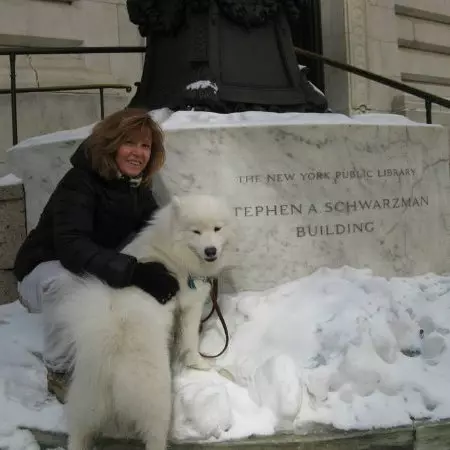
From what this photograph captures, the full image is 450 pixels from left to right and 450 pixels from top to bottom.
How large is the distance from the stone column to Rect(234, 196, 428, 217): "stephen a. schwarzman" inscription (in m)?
1.84

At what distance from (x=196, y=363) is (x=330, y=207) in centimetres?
162

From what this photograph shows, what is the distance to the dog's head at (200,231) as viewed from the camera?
11.5 ft

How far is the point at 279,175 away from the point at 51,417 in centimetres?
214

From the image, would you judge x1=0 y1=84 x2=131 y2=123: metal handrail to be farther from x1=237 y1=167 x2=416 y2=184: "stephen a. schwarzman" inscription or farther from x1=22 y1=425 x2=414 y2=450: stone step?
x1=22 y1=425 x2=414 y2=450: stone step

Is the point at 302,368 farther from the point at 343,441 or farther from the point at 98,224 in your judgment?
the point at 98,224

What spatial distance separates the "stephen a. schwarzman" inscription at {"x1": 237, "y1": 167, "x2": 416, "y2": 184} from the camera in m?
4.61

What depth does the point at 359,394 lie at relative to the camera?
3455 millimetres

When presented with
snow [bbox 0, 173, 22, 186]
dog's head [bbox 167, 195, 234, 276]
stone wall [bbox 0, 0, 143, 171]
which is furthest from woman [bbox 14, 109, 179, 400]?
stone wall [bbox 0, 0, 143, 171]

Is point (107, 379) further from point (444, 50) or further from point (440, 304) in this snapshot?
point (444, 50)

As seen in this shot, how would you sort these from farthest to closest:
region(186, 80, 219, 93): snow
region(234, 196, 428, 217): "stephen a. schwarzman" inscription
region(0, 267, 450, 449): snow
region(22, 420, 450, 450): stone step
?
region(186, 80, 219, 93): snow
region(234, 196, 428, 217): "stephen a. schwarzman" inscription
region(0, 267, 450, 449): snow
region(22, 420, 450, 450): stone step

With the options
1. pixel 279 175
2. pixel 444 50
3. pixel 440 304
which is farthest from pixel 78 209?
pixel 444 50

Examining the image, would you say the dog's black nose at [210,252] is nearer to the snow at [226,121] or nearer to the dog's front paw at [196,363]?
the dog's front paw at [196,363]

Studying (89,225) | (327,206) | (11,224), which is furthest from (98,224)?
(11,224)

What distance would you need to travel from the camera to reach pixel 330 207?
15.6 feet
